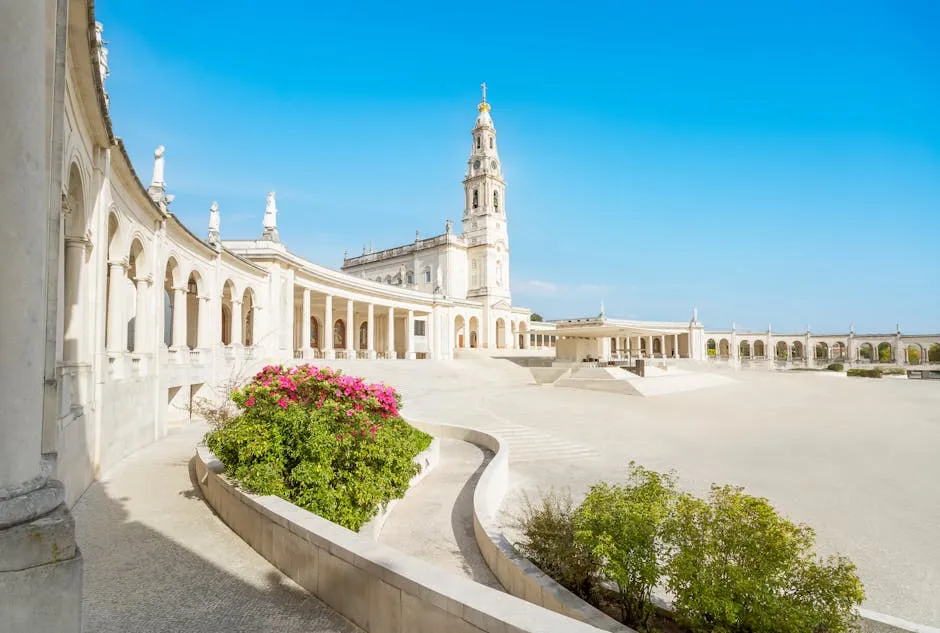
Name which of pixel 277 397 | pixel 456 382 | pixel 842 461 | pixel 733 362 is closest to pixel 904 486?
pixel 842 461

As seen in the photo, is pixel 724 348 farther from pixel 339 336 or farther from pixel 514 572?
pixel 514 572

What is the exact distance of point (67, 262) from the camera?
9789mm

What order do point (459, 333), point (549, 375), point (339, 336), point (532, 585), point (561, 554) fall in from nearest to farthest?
point (532, 585) → point (561, 554) → point (549, 375) → point (339, 336) → point (459, 333)

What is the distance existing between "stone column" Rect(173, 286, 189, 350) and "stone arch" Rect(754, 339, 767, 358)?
8514 cm

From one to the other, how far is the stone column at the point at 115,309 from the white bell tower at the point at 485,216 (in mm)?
53429

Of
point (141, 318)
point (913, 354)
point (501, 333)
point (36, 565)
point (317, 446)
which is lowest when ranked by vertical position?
point (913, 354)

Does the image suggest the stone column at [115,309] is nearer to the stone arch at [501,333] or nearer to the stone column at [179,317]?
the stone column at [179,317]

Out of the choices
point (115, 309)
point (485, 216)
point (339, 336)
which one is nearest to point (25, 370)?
point (115, 309)

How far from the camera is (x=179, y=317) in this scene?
20.1 meters

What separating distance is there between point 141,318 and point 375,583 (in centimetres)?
1413

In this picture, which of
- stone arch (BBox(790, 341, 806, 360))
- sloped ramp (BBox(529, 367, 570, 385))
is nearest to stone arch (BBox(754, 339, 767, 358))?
stone arch (BBox(790, 341, 806, 360))

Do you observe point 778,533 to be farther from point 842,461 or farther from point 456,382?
point 456,382

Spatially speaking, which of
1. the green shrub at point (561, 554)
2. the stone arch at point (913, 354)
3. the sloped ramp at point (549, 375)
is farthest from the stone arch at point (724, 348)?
the green shrub at point (561, 554)

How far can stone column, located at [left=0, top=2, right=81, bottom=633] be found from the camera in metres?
2.97
